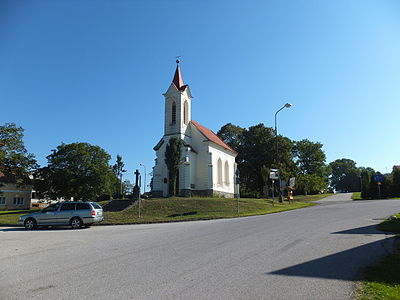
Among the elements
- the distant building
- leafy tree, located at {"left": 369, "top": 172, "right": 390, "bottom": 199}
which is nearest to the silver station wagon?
leafy tree, located at {"left": 369, "top": 172, "right": 390, "bottom": 199}

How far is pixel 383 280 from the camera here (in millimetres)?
5500

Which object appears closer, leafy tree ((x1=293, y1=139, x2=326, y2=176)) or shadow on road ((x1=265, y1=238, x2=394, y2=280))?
shadow on road ((x1=265, y1=238, x2=394, y2=280))

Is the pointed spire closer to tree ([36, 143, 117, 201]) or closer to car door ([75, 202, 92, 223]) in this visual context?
tree ([36, 143, 117, 201])

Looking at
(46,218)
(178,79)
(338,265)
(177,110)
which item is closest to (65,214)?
(46,218)

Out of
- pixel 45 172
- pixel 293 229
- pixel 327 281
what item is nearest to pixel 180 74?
pixel 45 172

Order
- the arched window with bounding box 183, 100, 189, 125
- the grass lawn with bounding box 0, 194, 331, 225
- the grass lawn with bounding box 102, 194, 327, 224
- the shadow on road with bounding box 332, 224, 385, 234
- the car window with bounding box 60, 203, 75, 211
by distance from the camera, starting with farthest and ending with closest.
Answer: the arched window with bounding box 183, 100, 189, 125 < the grass lawn with bounding box 102, 194, 327, 224 < the grass lawn with bounding box 0, 194, 331, 225 < the car window with bounding box 60, 203, 75, 211 < the shadow on road with bounding box 332, 224, 385, 234

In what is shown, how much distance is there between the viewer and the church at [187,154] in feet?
112

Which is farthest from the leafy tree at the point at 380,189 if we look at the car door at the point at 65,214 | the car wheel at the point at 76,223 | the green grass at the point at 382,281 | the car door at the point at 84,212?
the green grass at the point at 382,281

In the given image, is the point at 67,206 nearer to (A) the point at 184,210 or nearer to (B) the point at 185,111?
(A) the point at 184,210

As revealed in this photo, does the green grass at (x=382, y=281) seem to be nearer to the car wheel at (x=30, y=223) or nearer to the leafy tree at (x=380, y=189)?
the car wheel at (x=30, y=223)

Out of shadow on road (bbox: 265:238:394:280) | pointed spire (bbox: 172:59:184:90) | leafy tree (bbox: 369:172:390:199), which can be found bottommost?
shadow on road (bbox: 265:238:394:280)

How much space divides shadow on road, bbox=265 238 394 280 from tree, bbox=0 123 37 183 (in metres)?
34.6

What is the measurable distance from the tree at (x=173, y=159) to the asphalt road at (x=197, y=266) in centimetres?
2159

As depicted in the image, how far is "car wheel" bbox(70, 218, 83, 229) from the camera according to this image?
17.8m
